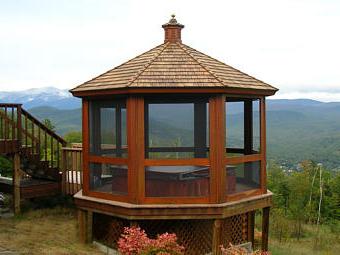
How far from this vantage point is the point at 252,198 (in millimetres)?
10000

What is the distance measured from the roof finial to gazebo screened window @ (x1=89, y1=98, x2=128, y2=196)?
7.21 ft

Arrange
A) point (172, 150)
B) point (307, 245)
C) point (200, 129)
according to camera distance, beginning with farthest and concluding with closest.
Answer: point (307, 245) → point (172, 150) → point (200, 129)

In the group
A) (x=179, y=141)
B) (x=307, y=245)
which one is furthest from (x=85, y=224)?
(x=307, y=245)

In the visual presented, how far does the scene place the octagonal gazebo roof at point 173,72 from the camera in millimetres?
9156

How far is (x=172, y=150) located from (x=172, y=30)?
8.73 ft

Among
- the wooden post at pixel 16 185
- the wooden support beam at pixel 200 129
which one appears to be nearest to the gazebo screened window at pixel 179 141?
the wooden support beam at pixel 200 129

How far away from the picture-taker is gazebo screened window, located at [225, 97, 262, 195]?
9625mm

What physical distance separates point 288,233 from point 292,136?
185348 mm

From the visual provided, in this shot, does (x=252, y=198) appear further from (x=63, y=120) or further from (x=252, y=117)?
(x=63, y=120)

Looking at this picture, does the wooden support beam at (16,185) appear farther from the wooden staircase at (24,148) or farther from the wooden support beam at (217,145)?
the wooden support beam at (217,145)

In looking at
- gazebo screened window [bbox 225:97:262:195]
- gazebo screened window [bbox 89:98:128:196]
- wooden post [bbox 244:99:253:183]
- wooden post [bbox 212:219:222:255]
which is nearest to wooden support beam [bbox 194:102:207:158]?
gazebo screened window [bbox 225:97:262:195]

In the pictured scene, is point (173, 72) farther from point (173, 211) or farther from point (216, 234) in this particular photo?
point (216, 234)

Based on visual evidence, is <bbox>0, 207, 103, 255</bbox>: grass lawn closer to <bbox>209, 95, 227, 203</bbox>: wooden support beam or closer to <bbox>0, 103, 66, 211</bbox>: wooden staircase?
<bbox>0, 103, 66, 211</bbox>: wooden staircase

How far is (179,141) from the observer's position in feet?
32.2
